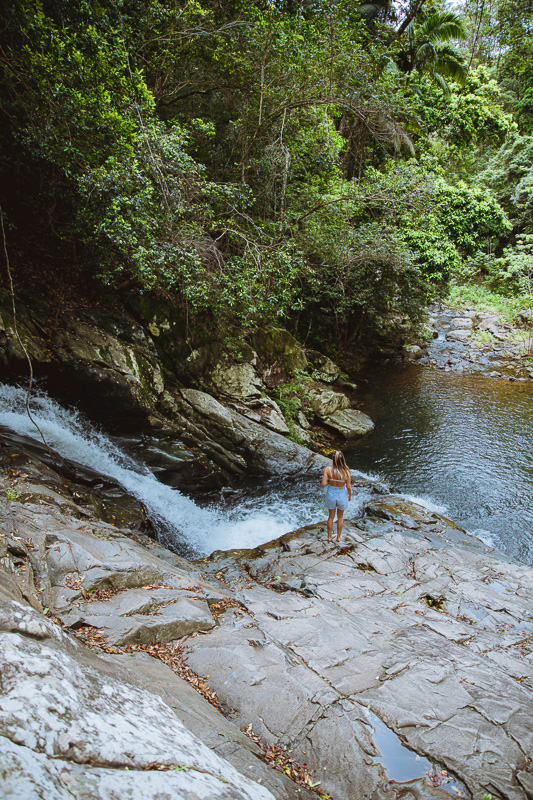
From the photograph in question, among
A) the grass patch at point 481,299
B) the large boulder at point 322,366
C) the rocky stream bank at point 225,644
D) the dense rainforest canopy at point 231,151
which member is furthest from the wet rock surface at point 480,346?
the rocky stream bank at point 225,644

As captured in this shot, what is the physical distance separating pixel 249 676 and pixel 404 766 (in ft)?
4.46

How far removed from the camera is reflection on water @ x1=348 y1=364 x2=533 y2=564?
30.5ft

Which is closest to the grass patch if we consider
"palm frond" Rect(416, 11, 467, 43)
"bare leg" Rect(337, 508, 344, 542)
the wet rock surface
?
the wet rock surface

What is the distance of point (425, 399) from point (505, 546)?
8.09 meters

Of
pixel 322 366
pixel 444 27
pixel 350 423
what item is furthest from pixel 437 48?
pixel 350 423

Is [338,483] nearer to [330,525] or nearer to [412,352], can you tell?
[330,525]

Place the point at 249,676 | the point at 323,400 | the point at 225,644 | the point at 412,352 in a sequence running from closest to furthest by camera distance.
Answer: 1. the point at 249,676
2. the point at 225,644
3. the point at 323,400
4. the point at 412,352

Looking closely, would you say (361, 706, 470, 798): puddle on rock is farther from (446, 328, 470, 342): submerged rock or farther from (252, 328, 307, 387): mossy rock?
(446, 328, 470, 342): submerged rock

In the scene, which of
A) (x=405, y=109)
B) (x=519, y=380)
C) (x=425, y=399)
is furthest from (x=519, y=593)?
(x=519, y=380)

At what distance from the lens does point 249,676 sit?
139 inches

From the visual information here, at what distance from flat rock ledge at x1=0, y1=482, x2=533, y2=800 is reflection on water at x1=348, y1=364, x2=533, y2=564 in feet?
9.45

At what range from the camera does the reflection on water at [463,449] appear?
930cm

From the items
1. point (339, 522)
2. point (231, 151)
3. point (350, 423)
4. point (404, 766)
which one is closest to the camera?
point (404, 766)

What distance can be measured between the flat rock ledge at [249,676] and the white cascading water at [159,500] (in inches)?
67.8
